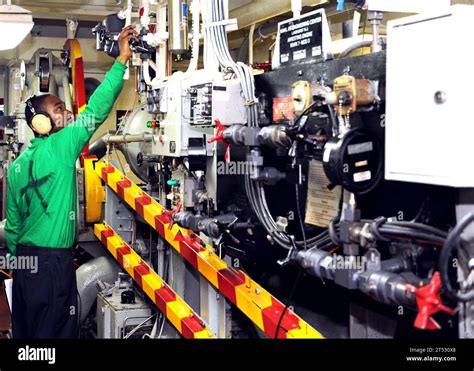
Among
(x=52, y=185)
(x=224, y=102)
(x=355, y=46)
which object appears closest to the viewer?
(x=355, y=46)

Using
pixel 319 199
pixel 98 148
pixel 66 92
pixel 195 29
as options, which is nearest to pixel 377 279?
pixel 319 199

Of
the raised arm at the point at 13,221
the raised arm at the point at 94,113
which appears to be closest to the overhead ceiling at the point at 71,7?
the raised arm at the point at 94,113

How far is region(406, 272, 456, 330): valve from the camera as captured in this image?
5.32ft

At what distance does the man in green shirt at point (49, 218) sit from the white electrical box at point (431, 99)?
6.25 ft

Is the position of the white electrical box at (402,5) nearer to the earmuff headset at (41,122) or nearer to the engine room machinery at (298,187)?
the engine room machinery at (298,187)

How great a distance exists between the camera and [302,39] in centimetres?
238

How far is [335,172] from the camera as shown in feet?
6.17

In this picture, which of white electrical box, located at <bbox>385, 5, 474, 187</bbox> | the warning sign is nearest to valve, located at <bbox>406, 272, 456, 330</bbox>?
white electrical box, located at <bbox>385, 5, 474, 187</bbox>

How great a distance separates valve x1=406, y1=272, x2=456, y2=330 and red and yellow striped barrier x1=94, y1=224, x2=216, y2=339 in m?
1.69

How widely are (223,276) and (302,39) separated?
1.20m

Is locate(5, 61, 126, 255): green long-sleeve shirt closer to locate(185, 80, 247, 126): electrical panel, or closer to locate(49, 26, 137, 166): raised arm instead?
locate(49, 26, 137, 166): raised arm

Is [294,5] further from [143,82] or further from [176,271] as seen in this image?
[176,271]

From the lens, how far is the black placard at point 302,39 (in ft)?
7.50

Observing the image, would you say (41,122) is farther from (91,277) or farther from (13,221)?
(91,277)
